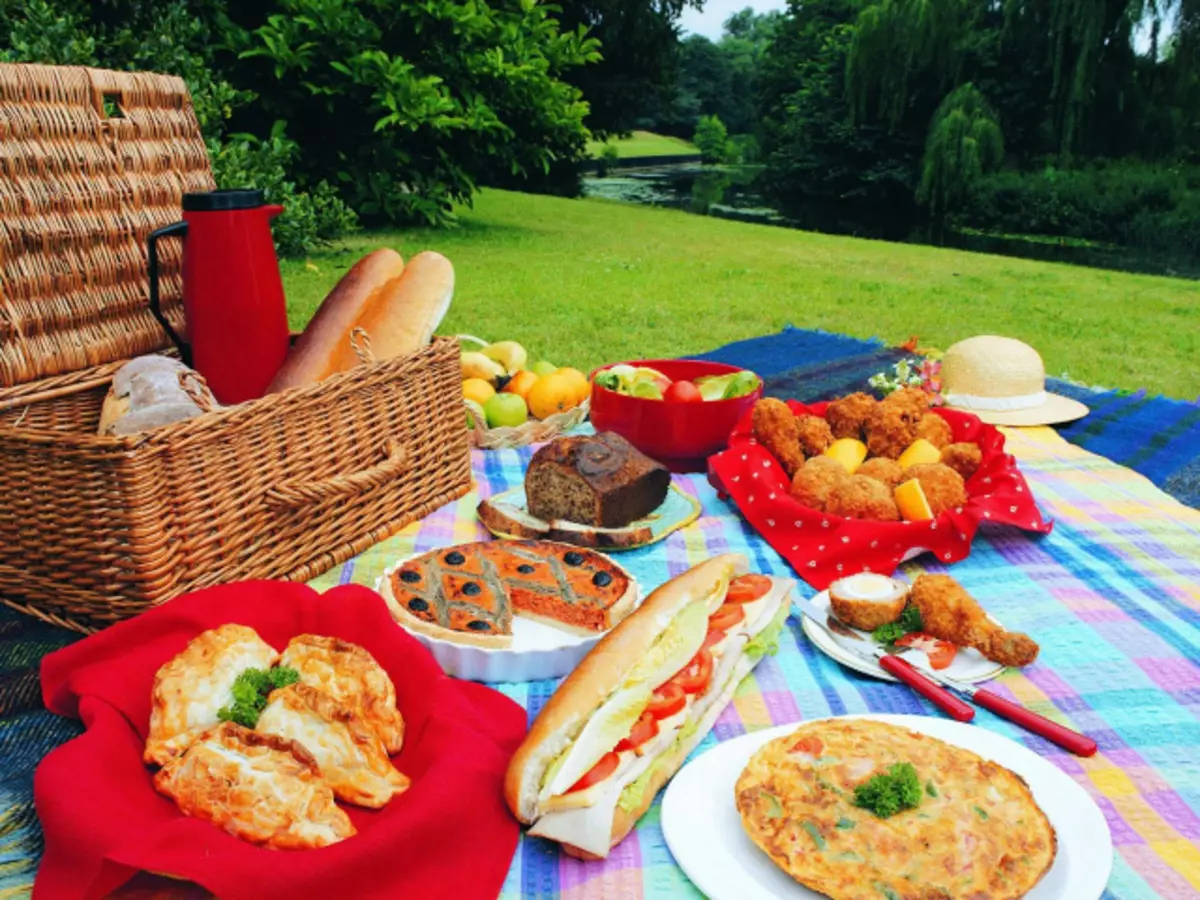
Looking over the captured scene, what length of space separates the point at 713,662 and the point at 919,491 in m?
0.90

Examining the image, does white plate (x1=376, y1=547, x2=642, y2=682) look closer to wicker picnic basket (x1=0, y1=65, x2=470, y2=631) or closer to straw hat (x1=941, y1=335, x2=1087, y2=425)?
wicker picnic basket (x1=0, y1=65, x2=470, y2=631)

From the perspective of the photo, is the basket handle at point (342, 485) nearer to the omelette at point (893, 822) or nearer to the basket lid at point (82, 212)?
the basket lid at point (82, 212)

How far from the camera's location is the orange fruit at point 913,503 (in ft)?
7.59

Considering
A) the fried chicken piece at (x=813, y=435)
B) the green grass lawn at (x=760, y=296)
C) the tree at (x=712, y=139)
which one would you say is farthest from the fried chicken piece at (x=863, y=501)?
the tree at (x=712, y=139)

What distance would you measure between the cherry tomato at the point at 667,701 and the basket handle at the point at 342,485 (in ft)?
3.13

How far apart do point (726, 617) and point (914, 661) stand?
1.19 ft

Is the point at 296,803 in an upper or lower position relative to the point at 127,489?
lower

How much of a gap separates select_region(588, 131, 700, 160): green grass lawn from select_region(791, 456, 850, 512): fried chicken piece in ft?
118

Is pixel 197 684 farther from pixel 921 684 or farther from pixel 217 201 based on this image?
pixel 217 201

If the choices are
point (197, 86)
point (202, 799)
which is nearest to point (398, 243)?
point (197, 86)

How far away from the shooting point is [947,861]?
1204 millimetres

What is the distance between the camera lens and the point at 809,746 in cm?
140

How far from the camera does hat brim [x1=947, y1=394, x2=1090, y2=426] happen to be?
3.50 meters

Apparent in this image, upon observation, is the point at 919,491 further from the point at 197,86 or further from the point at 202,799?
the point at 197,86
